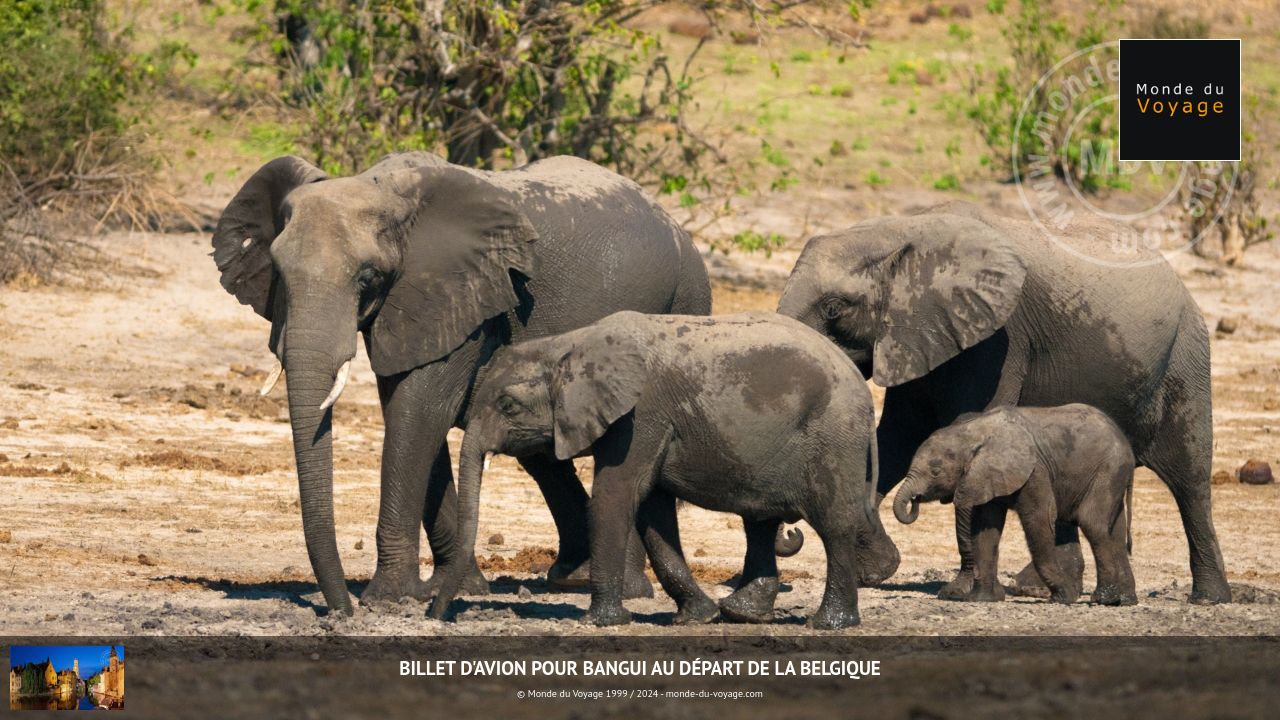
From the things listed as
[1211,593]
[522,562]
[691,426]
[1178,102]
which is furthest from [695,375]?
[1178,102]

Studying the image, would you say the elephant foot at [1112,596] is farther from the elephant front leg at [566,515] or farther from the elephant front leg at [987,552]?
the elephant front leg at [566,515]

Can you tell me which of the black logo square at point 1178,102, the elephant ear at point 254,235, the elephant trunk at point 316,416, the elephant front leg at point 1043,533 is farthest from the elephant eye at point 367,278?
the black logo square at point 1178,102

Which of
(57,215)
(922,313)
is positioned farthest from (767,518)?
(57,215)

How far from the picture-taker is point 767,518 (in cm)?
1037

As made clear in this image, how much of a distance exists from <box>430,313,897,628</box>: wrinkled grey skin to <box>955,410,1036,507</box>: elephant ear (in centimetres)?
108

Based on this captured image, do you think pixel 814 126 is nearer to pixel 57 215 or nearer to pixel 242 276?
pixel 57 215

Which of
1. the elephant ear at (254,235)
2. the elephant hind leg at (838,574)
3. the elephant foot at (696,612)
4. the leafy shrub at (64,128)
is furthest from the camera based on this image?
the leafy shrub at (64,128)

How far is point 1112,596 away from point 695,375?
2.73 metres

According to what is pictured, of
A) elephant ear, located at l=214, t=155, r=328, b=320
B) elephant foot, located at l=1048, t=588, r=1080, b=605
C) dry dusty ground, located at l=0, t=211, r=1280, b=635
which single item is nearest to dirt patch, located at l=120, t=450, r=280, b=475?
dry dusty ground, located at l=0, t=211, r=1280, b=635

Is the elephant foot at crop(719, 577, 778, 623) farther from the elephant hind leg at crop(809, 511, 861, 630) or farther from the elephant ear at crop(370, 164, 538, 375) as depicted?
the elephant ear at crop(370, 164, 538, 375)

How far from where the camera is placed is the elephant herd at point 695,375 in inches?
396

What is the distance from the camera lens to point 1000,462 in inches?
437

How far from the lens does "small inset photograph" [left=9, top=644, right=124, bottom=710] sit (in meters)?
8.05

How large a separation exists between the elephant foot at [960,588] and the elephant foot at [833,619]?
1.24 m
